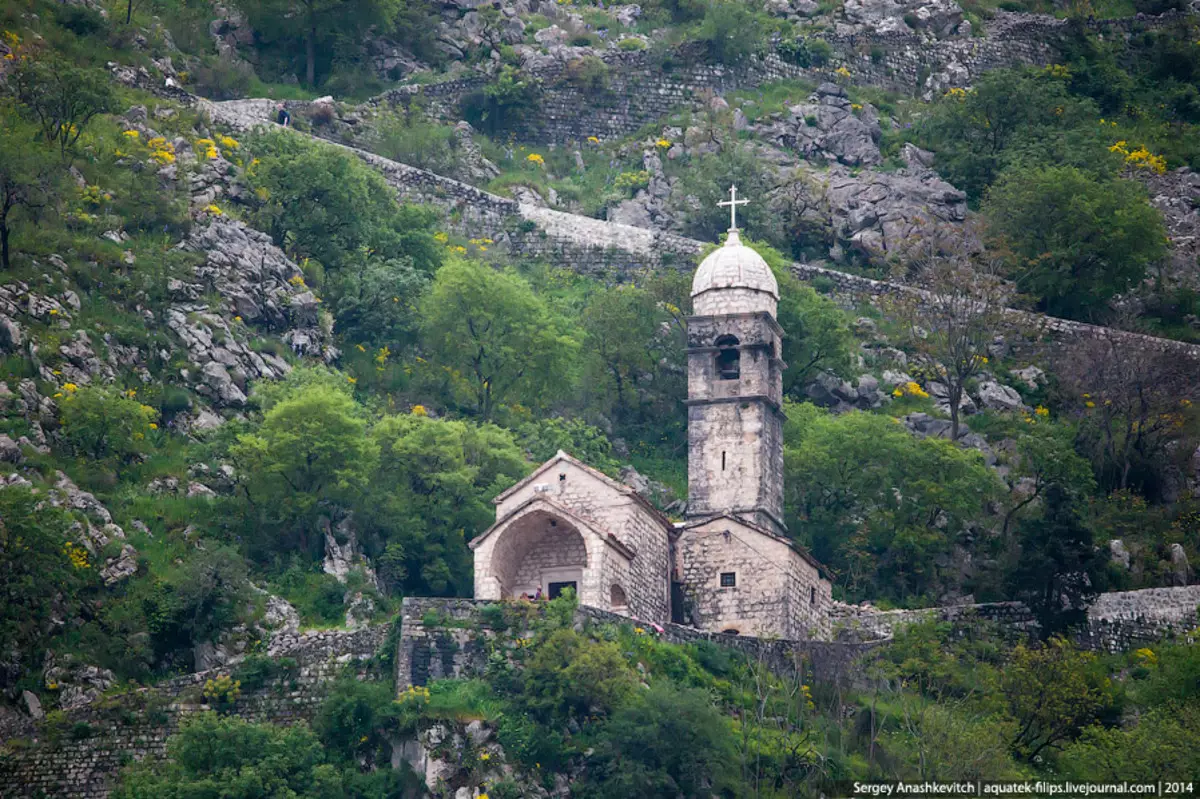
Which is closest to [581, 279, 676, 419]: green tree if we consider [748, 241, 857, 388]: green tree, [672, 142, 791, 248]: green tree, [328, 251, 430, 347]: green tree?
[748, 241, 857, 388]: green tree

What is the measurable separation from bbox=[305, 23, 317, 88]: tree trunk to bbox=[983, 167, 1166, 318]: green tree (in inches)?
1214

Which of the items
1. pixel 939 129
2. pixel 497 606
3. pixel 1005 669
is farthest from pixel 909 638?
pixel 939 129

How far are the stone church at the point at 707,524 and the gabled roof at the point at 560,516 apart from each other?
0.03 m

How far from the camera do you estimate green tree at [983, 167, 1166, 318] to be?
90.4 meters

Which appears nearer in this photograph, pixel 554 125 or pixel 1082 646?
pixel 1082 646

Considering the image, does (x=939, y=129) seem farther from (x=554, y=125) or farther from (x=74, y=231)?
(x=74, y=231)

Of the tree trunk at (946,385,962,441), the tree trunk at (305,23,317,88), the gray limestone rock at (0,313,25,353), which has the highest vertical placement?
the tree trunk at (305,23,317,88)

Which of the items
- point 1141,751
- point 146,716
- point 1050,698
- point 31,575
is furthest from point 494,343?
point 1141,751

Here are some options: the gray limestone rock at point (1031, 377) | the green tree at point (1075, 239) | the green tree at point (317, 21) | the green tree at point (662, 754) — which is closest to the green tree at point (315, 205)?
the green tree at point (317, 21)

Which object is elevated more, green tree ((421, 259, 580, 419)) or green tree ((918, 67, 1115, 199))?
green tree ((918, 67, 1115, 199))

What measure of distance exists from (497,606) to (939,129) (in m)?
47.5

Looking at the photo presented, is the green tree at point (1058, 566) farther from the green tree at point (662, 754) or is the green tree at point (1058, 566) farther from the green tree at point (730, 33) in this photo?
the green tree at point (730, 33)

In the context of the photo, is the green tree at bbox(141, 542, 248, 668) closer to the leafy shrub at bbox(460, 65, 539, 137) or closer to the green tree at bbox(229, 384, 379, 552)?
the green tree at bbox(229, 384, 379, 552)

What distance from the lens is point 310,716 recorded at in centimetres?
6112
